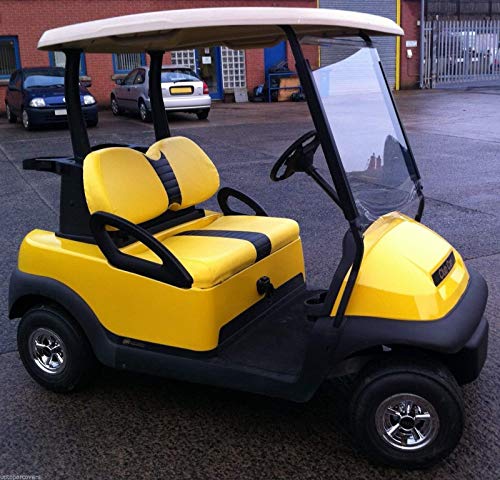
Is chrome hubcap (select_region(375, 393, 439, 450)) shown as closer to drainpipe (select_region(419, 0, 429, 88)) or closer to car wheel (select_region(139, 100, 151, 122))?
car wheel (select_region(139, 100, 151, 122))

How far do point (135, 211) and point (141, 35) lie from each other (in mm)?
818

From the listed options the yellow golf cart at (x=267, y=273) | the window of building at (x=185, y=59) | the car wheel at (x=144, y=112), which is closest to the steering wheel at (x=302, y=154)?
the yellow golf cart at (x=267, y=273)

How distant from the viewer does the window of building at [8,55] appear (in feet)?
63.5

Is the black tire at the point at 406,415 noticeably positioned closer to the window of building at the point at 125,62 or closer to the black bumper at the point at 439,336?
the black bumper at the point at 439,336

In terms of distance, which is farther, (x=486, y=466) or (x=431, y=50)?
(x=431, y=50)

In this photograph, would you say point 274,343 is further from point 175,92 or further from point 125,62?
point 125,62

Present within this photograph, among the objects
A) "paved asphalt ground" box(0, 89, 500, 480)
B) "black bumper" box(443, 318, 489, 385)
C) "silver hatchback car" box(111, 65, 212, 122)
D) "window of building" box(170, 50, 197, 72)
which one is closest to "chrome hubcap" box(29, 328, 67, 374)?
"paved asphalt ground" box(0, 89, 500, 480)

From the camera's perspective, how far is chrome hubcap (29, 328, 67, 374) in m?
3.20

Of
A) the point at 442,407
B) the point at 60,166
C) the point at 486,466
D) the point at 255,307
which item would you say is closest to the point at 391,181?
the point at 255,307

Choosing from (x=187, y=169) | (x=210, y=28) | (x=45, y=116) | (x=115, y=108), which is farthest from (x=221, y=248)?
(x=115, y=108)

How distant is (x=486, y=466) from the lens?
2570mm

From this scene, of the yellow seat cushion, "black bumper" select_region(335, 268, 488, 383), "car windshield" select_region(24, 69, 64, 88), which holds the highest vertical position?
"car windshield" select_region(24, 69, 64, 88)

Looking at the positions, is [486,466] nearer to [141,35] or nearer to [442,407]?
[442,407]

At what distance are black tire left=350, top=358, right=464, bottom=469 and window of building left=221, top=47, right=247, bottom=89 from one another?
797 inches
